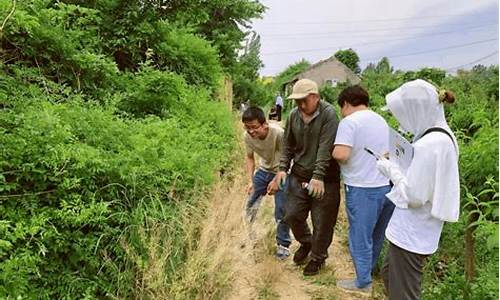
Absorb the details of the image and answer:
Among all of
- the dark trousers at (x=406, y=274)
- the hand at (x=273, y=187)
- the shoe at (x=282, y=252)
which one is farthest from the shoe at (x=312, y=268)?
the dark trousers at (x=406, y=274)

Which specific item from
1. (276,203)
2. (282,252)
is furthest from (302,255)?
(276,203)

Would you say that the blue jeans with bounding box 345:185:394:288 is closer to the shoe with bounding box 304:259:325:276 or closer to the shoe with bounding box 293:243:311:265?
the shoe with bounding box 304:259:325:276

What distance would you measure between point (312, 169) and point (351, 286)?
1075 millimetres

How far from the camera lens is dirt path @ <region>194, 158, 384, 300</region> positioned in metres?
3.26

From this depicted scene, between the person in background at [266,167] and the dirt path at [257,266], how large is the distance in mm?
138

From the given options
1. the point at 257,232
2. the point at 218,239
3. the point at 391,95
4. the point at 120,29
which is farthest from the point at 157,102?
the point at 391,95

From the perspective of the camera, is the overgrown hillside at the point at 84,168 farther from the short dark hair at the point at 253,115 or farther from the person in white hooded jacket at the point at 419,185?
the person in white hooded jacket at the point at 419,185

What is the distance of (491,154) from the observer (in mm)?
2414

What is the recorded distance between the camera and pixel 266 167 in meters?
4.21

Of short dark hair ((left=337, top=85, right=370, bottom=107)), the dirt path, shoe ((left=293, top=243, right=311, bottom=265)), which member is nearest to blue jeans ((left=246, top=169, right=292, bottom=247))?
the dirt path

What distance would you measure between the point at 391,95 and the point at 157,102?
4.16m

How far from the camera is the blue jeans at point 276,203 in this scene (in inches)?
164

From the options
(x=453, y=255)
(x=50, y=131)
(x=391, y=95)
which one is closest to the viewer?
(x=391, y=95)

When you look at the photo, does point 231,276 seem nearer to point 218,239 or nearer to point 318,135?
point 218,239
